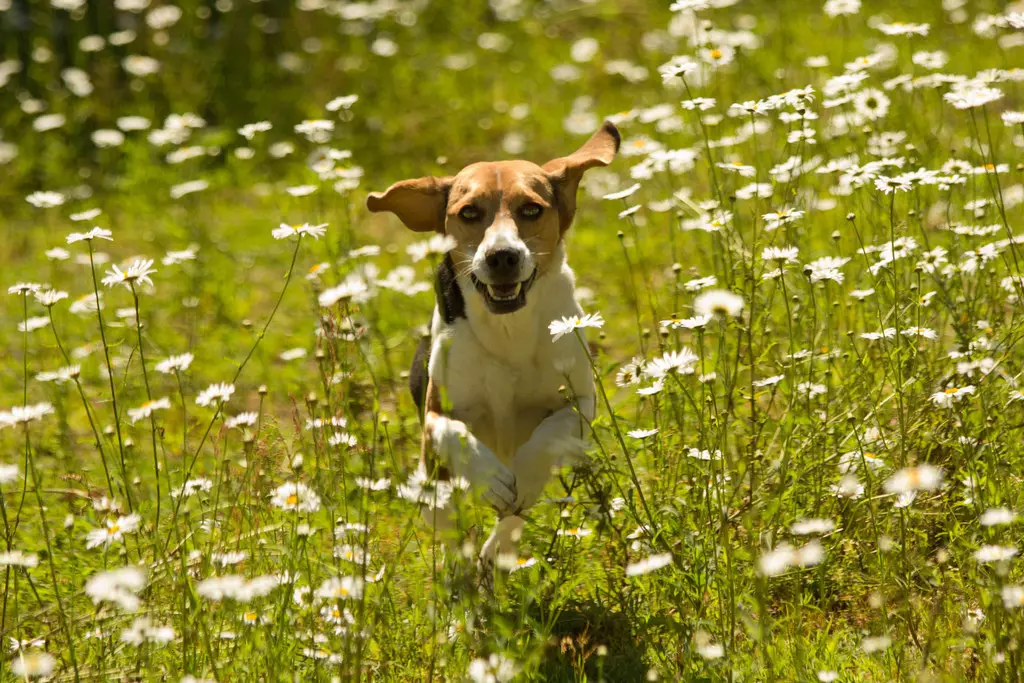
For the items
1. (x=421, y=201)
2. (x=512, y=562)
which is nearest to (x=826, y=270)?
(x=512, y=562)

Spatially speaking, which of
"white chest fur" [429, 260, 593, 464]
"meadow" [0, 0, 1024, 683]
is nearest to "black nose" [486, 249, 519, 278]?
"white chest fur" [429, 260, 593, 464]

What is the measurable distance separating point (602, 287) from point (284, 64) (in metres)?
5.00

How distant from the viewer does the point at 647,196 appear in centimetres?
749

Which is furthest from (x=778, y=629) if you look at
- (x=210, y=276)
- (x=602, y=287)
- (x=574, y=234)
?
(x=210, y=276)

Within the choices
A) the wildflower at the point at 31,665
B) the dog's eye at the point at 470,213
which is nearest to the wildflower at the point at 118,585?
the wildflower at the point at 31,665

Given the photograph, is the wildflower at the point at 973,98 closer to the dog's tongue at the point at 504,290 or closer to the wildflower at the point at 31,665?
the dog's tongue at the point at 504,290

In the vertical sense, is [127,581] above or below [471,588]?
above

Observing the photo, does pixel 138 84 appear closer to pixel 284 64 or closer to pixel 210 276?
pixel 284 64

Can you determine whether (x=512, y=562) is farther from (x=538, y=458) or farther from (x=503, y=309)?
(x=503, y=309)

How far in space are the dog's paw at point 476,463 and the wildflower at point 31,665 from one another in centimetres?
117

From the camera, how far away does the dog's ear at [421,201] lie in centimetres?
438

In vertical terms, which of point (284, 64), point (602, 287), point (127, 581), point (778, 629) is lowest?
point (284, 64)

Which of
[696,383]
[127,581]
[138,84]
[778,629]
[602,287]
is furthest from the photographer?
[138,84]

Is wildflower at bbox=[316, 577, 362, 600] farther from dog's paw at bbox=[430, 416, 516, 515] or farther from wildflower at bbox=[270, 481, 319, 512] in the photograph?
dog's paw at bbox=[430, 416, 516, 515]
